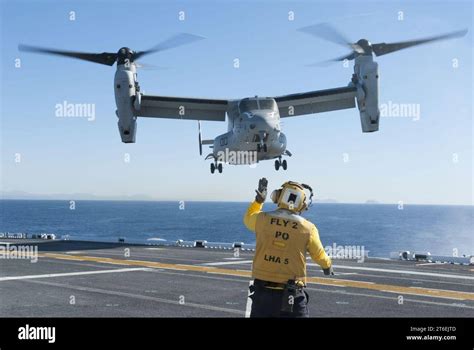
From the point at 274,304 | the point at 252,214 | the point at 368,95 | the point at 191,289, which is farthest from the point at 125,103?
the point at 274,304

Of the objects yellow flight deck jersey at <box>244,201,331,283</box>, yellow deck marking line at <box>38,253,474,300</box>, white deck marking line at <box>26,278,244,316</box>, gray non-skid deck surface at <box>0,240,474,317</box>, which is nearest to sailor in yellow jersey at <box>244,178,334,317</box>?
yellow flight deck jersey at <box>244,201,331,283</box>

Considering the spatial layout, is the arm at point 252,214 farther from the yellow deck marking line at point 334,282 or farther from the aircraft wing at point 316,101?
the aircraft wing at point 316,101

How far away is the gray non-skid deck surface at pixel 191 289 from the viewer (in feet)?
→ 36.9

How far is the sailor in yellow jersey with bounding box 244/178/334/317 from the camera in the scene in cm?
551

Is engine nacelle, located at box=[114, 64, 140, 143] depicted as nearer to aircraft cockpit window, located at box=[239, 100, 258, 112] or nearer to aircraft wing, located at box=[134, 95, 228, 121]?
aircraft wing, located at box=[134, 95, 228, 121]

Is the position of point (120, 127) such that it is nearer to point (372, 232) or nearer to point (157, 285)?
point (157, 285)

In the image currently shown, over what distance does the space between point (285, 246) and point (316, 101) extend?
88.7 ft

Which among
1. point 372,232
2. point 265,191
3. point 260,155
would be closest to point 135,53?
point 260,155

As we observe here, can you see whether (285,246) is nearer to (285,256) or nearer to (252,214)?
(285,256)

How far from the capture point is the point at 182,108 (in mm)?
32469

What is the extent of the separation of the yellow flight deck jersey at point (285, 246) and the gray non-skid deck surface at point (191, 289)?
18.0ft

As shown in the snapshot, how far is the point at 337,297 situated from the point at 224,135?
16.9 metres

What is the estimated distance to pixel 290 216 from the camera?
559 cm

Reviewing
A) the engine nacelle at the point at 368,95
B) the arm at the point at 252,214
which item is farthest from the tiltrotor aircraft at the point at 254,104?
the arm at the point at 252,214
